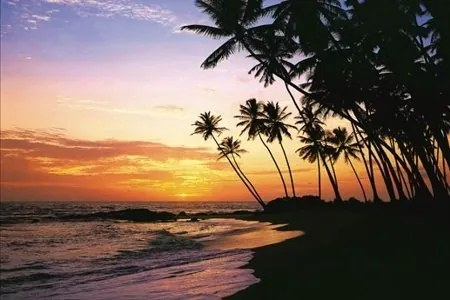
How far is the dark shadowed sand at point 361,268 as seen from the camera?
7648mm

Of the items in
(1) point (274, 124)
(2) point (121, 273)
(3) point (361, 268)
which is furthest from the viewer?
(1) point (274, 124)

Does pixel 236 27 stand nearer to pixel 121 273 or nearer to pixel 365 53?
pixel 365 53

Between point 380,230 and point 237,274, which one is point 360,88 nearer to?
point 380,230

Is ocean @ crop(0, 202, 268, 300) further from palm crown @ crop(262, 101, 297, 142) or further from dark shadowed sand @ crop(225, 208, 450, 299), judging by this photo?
palm crown @ crop(262, 101, 297, 142)

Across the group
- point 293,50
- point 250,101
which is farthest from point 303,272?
point 250,101

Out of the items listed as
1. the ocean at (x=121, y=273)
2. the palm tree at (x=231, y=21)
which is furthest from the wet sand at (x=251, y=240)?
the palm tree at (x=231, y=21)

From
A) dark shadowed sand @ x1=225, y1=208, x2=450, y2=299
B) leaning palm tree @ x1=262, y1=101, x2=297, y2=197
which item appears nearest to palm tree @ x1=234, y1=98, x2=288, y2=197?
leaning palm tree @ x1=262, y1=101, x2=297, y2=197

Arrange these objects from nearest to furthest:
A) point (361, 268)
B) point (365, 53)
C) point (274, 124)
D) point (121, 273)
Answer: point (361, 268) < point (121, 273) < point (365, 53) < point (274, 124)

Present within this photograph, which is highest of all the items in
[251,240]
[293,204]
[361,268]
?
[293,204]

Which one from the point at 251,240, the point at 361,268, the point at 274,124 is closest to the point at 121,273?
the point at 361,268

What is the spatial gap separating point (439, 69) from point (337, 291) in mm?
15329

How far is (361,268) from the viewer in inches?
373

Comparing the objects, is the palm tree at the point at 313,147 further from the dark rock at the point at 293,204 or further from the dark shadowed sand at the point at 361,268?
the dark shadowed sand at the point at 361,268

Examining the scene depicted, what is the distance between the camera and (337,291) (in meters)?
7.74
